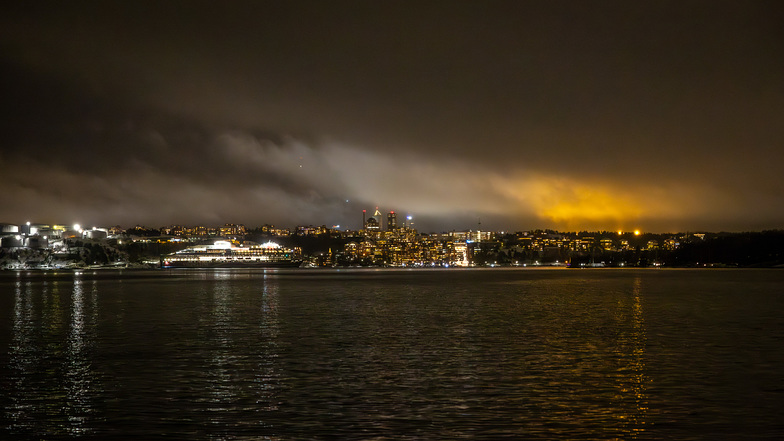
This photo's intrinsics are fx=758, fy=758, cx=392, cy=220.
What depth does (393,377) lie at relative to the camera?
21.1 m

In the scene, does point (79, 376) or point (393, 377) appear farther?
point (79, 376)

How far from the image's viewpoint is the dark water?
15055 millimetres

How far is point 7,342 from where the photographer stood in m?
30.2

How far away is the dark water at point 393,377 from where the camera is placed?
1505cm

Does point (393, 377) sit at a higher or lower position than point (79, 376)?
lower

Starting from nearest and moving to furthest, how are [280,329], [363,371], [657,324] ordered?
[363,371] < [280,329] < [657,324]

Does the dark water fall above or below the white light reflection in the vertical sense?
below

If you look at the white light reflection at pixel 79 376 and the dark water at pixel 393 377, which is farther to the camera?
the white light reflection at pixel 79 376

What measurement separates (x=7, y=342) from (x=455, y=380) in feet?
64.4

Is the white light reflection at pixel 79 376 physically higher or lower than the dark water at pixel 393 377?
higher

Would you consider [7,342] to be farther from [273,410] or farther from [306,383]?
[273,410]

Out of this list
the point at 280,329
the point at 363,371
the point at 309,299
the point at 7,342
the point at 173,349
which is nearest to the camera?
the point at 363,371

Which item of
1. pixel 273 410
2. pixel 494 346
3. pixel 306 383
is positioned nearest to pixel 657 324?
pixel 494 346

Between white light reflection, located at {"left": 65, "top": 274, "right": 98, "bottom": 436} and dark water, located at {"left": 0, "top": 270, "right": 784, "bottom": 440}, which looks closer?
dark water, located at {"left": 0, "top": 270, "right": 784, "bottom": 440}
